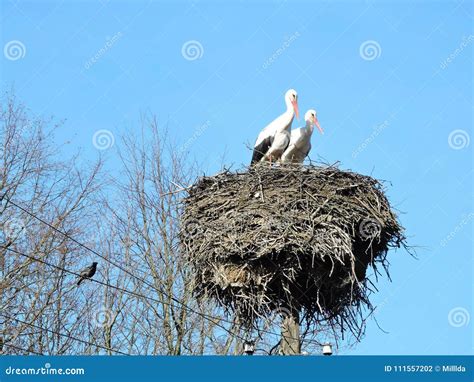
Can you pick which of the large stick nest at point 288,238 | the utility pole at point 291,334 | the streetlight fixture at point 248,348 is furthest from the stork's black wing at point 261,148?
the streetlight fixture at point 248,348

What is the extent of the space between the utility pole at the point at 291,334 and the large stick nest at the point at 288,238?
0.36 feet

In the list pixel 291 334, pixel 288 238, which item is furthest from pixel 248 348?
pixel 288 238

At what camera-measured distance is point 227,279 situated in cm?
1137

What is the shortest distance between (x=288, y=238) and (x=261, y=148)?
3003 millimetres

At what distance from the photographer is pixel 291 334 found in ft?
38.4

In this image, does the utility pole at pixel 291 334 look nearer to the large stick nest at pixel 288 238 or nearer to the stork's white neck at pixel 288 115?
the large stick nest at pixel 288 238

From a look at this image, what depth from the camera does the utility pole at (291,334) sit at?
38.0ft

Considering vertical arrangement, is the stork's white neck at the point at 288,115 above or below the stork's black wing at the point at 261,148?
above

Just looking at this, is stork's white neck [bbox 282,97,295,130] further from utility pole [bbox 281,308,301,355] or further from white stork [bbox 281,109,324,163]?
utility pole [bbox 281,308,301,355]

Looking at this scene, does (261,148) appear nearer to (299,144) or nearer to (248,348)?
(299,144)

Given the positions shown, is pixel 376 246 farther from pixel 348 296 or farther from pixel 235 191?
pixel 235 191

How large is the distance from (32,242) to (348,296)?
19.9 feet

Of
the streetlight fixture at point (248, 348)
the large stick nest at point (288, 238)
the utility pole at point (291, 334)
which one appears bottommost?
the streetlight fixture at point (248, 348)

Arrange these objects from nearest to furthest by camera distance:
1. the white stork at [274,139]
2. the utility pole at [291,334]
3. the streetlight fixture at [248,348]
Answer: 1. the streetlight fixture at [248,348]
2. the utility pole at [291,334]
3. the white stork at [274,139]
